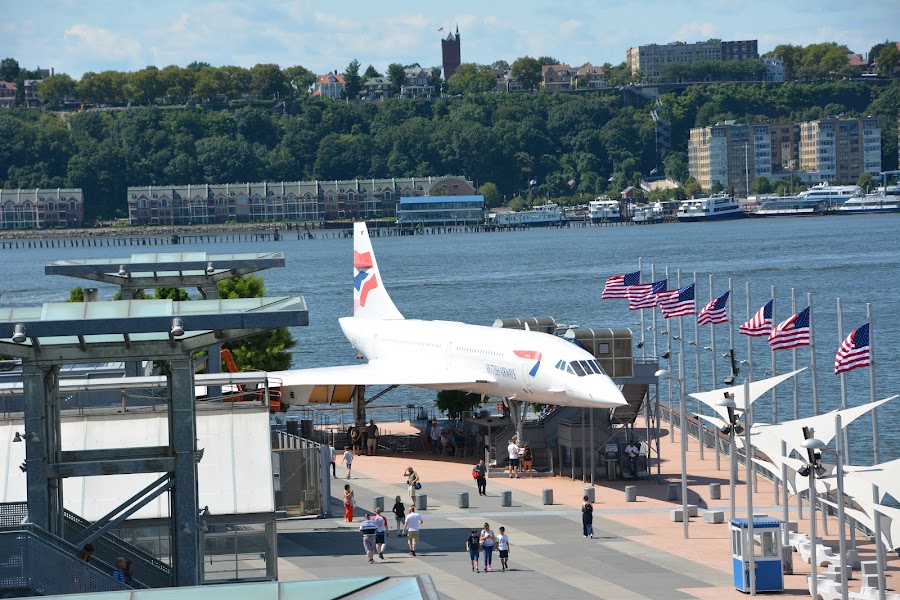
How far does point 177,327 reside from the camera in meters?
24.6

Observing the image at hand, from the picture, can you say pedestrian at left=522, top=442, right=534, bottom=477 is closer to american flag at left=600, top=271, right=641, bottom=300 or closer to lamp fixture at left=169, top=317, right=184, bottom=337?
american flag at left=600, top=271, right=641, bottom=300

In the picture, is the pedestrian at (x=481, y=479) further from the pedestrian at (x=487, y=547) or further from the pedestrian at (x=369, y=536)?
the pedestrian at (x=487, y=547)

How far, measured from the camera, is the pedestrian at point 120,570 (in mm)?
26391

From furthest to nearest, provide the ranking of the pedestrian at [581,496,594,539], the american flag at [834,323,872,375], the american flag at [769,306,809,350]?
the american flag at [769,306,809,350] → the american flag at [834,323,872,375] → the pedestrian at [581,496,594,539]

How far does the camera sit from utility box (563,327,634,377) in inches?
2265

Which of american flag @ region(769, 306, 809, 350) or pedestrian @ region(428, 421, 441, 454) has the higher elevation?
american flag @ region(769, 306, 809, 350)

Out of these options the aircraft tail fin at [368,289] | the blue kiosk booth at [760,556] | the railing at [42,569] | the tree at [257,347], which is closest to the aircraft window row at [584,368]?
the blue kiosk booth at [760,556]

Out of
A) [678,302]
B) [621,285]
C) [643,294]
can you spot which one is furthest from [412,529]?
[621,285]

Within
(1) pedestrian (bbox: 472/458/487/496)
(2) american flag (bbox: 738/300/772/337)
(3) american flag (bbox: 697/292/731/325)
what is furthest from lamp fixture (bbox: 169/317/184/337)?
(3) american flag (bbox: 697/292/731/325)

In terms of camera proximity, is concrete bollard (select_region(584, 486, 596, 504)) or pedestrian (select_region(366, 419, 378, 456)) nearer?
concrete bollard (select_region(584, 486, 596, 504))

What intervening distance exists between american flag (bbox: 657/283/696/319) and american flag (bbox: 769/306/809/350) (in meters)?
10.1

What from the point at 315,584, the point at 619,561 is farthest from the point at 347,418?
the point at 315,584

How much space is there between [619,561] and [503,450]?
60.9ft

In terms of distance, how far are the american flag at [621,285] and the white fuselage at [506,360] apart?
9.04m
